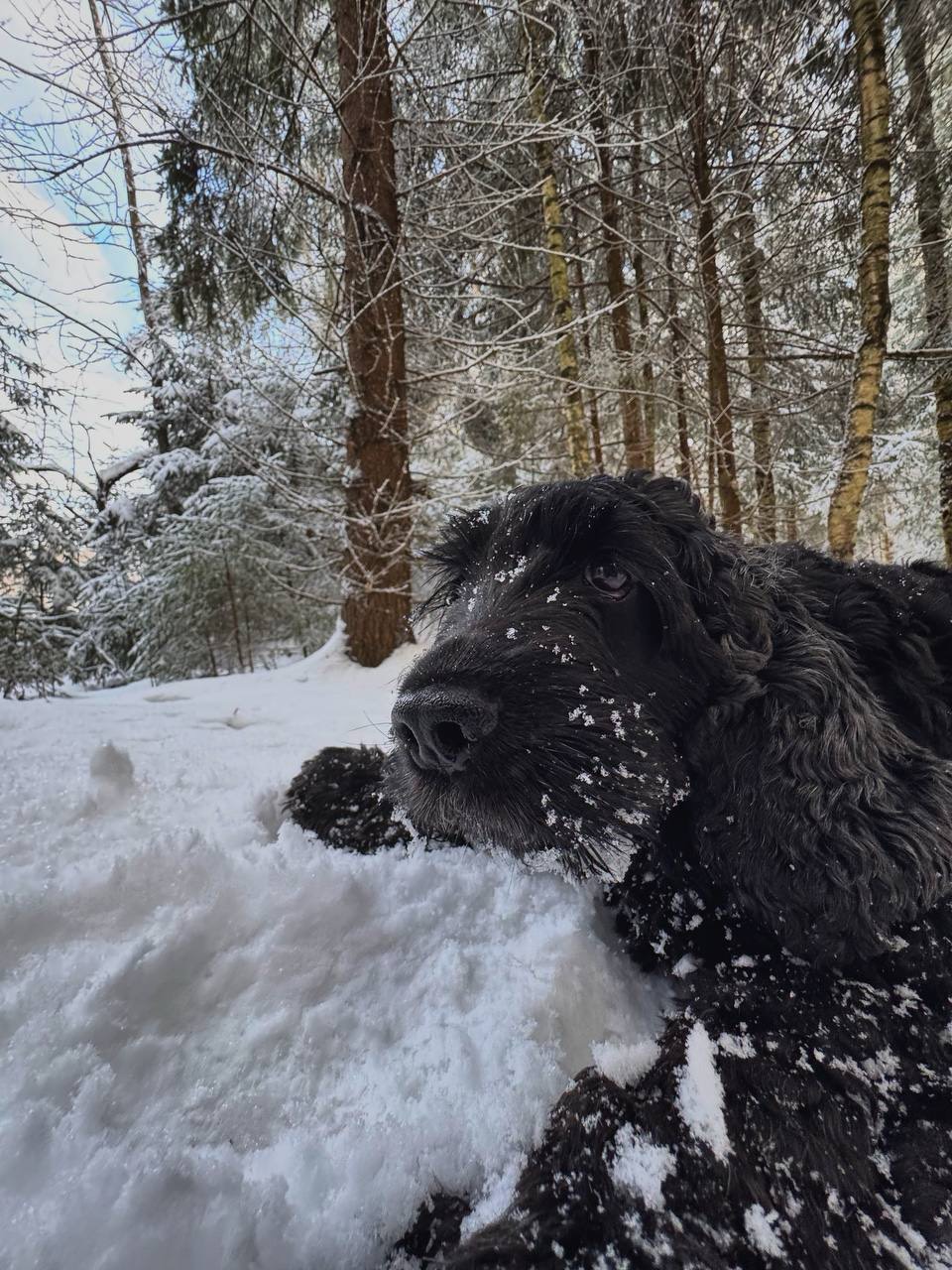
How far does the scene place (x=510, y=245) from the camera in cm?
558

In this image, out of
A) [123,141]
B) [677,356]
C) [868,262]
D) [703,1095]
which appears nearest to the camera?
[703,1095]

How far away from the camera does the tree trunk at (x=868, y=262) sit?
5.23 meters

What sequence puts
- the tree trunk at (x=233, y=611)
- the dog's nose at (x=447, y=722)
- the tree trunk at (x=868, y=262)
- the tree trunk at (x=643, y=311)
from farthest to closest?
the tree trunk at (x=233, y=611) < the tree trunk at (x=643, y=311) < the tree trunk at (x=868, y=262) < the dog's nose at (x=447, y=722)

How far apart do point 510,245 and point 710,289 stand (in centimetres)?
300

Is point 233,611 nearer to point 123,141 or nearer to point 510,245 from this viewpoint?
point 123,141

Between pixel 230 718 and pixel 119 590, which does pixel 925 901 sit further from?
pixel 119 590

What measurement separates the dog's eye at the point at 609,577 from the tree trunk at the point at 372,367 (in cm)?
479

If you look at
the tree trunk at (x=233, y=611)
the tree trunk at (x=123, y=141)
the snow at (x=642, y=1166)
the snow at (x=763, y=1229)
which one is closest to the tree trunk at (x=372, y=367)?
the tree trunk at (x=123, y=141)

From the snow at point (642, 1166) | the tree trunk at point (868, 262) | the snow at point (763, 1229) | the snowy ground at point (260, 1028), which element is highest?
the tree trunk at point (868, 262)

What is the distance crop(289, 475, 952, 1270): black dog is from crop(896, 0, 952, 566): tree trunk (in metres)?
6.54

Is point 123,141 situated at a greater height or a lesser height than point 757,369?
greater

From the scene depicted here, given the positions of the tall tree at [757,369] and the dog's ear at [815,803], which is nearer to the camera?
the dog's ear at [815,803]

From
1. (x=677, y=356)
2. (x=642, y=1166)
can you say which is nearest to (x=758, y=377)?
(x=677, y=356)

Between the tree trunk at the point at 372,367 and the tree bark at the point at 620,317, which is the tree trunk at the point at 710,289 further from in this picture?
the tree trunk at the point at 372,367
